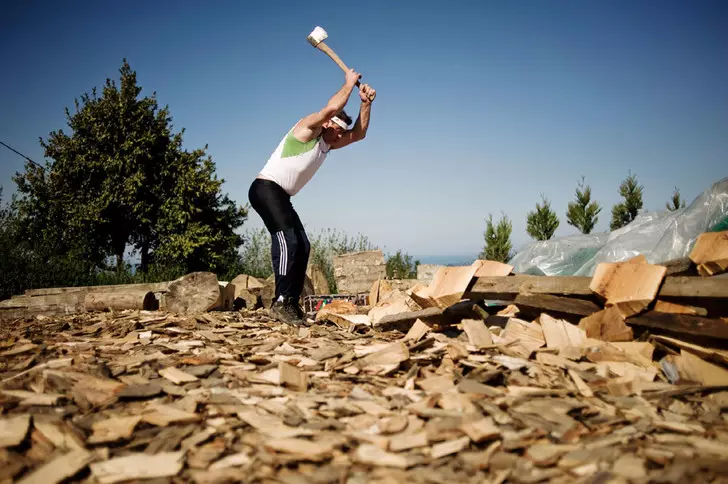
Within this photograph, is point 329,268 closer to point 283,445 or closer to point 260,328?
point 260,328

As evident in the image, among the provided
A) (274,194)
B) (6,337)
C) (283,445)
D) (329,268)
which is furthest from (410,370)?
(329,268)

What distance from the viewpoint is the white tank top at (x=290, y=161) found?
3.83 m

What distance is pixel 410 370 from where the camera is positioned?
2477 mm

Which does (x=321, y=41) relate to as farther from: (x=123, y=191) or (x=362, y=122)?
(x=123, y=191)

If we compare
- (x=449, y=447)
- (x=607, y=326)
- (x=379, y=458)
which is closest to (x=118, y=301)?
(x=379, y=458)

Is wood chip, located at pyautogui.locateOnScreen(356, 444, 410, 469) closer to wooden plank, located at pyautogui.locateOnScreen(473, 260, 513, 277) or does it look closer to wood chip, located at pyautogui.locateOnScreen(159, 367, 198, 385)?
wood chip, located at pyautogui.locateOnScreen(159, 367, 198, 385)

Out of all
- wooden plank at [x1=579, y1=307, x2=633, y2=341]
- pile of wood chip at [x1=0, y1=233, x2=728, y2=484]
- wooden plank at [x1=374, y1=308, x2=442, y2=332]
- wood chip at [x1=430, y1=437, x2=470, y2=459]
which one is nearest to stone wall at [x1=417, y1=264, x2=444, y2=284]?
wooden plank at [x1=374, y1=308, x2=442, y2=332]

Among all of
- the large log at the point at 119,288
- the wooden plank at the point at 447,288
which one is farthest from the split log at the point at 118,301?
the wooden plank at the point at 447,288

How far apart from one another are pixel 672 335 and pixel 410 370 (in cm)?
174

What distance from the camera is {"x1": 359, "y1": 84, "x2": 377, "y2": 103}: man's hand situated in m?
3.99

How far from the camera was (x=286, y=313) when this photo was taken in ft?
13.0

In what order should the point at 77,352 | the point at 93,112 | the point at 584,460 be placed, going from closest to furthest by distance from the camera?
the point at 584,460 → the point at 77,352 → the point at 93,112

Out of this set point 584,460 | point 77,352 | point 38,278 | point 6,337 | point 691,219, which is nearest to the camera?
point 584,460

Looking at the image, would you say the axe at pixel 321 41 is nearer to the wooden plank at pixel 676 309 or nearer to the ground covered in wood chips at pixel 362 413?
the ground covered in wood chips at pixel 362 413
